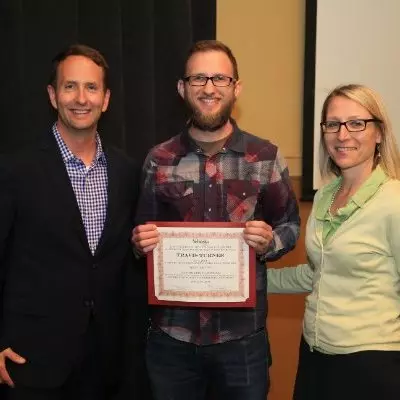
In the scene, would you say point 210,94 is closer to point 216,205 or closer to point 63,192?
point 216,205

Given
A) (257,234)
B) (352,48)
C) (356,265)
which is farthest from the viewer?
(352,48)

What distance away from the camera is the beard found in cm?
191

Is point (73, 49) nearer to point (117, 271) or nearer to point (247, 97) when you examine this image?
point (117, 271)

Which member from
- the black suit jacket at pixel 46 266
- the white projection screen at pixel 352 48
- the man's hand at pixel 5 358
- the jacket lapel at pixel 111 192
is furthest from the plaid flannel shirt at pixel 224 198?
the white projection screen at pixel 352 48

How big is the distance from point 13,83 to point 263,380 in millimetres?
1608

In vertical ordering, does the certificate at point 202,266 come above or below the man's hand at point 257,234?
below

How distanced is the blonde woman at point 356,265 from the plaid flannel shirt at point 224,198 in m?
0.22

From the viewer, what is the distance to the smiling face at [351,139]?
166 cm

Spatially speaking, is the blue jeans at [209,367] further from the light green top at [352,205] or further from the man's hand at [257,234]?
the light green top at [352,205]

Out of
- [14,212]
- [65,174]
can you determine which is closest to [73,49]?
[65,174]

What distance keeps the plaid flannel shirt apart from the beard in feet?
0.22

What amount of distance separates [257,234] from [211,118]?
45 centimetres

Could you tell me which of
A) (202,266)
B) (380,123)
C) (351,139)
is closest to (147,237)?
(202,266)

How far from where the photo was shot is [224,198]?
1914 mm
